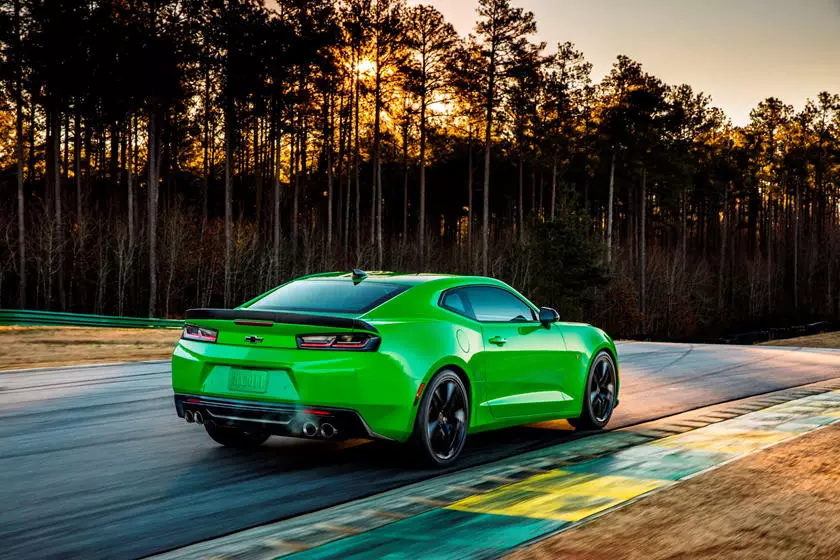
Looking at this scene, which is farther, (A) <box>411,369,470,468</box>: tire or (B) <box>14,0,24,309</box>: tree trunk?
(B) <box>14,0,24,309</box>: tree trunk

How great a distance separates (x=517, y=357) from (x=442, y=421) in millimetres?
1221

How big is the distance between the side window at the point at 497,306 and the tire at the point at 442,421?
31.6 inches

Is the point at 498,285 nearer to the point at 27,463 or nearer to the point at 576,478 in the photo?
the point at 576,478

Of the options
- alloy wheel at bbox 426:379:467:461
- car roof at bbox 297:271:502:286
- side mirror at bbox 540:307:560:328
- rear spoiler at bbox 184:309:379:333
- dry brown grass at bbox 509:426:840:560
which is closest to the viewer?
dry brown grass at bbox 509:426:840:560

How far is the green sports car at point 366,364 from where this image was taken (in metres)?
6.95

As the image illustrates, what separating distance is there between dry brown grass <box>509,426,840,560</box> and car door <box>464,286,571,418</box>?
1788 millimetres

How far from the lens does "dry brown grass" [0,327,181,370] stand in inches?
727

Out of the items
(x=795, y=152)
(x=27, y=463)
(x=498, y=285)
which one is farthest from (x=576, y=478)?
(x=795, y=152)

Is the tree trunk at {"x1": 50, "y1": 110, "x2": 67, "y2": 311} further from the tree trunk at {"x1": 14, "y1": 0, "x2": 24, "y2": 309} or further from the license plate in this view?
the license plate

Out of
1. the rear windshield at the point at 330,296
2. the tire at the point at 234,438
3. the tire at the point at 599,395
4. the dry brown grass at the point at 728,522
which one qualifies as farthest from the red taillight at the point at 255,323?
the tire at the point at 599,395

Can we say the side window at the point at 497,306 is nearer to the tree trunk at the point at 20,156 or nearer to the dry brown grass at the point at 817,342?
the dry brown grass at the point at 817,342

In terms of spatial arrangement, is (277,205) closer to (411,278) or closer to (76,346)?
(76,346)

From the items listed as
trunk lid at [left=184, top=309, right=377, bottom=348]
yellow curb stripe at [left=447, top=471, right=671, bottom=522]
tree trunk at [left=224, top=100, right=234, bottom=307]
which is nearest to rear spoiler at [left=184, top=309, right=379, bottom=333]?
trunk lid at [left=184, top=309, right=377, bottom=348]

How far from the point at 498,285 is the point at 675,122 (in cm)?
5901
